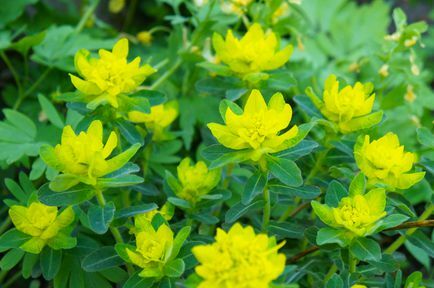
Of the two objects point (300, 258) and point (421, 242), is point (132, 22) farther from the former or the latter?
point (421, 242)

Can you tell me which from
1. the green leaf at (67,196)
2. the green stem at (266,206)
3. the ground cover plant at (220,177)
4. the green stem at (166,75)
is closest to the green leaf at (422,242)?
the ground cover plant at (220,177)

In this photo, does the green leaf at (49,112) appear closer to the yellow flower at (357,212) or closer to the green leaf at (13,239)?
the green leaf at (13,239)

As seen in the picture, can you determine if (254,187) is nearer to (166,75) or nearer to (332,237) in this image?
(332,237)

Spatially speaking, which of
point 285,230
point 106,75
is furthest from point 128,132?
point 285,230

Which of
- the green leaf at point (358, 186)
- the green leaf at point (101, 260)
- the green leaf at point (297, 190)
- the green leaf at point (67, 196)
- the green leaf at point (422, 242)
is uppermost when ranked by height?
the green leaf at point (358, 186)

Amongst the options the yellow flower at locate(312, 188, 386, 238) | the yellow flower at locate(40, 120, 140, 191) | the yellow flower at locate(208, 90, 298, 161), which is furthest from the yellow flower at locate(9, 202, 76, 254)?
the yellow flower at locate(312, 188, 386, 238)

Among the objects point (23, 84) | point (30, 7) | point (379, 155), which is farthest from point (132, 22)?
point (379, 155)

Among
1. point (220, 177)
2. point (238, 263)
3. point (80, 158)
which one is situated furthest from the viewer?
point (220, 177)
